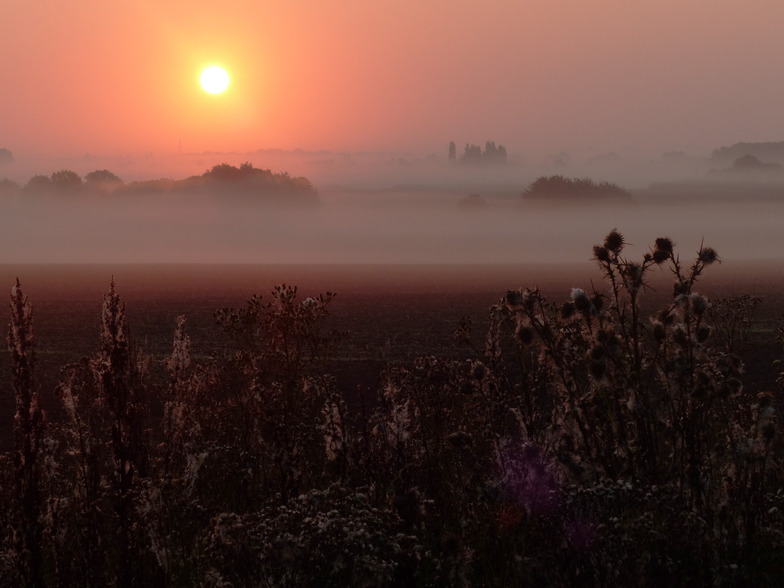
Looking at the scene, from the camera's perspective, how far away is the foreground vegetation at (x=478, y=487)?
17.8 feet

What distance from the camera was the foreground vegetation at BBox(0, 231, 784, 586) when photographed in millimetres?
5434

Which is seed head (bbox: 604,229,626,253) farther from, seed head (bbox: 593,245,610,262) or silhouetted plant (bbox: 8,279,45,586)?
silhouetted plant (bbox: 8,279,45,586)

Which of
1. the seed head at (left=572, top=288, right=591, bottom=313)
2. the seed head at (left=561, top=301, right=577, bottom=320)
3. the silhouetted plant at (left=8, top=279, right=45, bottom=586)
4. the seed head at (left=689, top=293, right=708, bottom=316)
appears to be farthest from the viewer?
the seed head at (left=561, top=301, right=577, bottom=320)

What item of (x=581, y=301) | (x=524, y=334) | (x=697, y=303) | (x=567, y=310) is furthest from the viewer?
(x=524, y=334)

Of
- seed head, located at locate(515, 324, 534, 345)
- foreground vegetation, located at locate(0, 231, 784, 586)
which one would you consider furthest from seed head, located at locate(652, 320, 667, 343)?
seed head, located at locate(515, 324, 534, 345)

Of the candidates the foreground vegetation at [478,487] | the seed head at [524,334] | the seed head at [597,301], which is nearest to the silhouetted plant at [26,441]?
the foreground vegetation at [478,487]

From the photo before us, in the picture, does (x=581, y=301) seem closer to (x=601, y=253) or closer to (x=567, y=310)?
(x=567, y=310)

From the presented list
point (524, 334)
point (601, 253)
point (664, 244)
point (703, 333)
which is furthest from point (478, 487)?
point (664, 244)

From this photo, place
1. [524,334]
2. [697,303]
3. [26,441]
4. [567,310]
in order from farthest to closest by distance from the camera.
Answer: [524,334] → [567,310] → [697,303] → [26,441]

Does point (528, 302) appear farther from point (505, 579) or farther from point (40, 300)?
point (40, 300)

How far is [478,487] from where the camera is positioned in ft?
20.3

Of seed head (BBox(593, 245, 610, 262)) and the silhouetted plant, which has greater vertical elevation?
seed head (BBox(593, 245, 610, 262))

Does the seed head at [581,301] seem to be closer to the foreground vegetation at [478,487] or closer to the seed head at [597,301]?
the foreground vegetation at [478,487]

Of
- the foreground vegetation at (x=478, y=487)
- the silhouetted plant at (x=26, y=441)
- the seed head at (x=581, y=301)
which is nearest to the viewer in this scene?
the foreground vegetation at (x=478, y=487)
